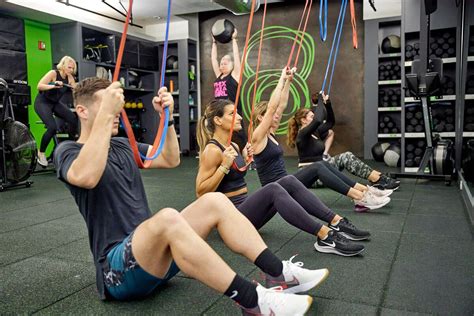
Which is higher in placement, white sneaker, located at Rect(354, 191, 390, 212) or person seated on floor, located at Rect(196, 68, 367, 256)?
person seated on floor, located at Rect(196, 68, 367, 256)

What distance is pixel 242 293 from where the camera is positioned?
1309 mm

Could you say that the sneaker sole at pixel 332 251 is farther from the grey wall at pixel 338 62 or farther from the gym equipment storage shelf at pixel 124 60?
the gym equipment storage shelf at pixel 124 60

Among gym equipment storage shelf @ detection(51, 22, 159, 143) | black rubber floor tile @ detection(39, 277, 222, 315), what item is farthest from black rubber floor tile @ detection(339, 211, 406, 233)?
gym equipment storage shelf @ detection(51, 22, 159, 143)

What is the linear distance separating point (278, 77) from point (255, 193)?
20.7ft

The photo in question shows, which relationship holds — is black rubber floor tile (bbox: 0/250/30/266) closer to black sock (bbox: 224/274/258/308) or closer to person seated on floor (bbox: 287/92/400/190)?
black sock (bbox: 224/274/258/308)

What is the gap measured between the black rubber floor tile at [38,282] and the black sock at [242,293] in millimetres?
828

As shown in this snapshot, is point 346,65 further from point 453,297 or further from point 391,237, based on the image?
point 453,297

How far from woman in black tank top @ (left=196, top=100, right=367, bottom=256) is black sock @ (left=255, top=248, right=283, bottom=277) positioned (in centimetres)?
47

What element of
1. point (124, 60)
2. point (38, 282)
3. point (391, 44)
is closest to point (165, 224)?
point (38, 282)

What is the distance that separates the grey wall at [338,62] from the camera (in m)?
7.66

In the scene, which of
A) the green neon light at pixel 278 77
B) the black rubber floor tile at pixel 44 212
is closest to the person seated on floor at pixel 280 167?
the black rubber floor tile at pixel 44 212

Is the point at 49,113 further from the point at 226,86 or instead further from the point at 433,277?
the point at 433,277

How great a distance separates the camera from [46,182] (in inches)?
203

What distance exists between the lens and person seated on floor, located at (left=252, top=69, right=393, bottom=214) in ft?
8.45
